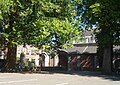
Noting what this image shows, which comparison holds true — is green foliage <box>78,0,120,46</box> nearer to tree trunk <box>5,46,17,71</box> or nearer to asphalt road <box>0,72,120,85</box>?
tree trunk <box>5,46,17,71</box>

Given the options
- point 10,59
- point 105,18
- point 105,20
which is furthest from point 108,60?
point 10,59

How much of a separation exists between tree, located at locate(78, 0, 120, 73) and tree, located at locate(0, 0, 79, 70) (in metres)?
4.49

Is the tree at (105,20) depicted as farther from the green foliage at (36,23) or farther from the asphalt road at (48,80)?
the asphalt road at (48,80)

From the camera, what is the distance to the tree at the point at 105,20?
40250 mm

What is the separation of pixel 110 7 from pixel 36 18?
989 cm

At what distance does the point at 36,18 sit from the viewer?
37.0 metres

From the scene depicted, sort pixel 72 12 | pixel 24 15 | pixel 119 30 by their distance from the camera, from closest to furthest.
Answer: pixel 24 15, pixel 72 12, pixel 119 30

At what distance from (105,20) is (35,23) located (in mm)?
9780

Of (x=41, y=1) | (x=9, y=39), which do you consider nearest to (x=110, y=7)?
A: (x=41, y=1)

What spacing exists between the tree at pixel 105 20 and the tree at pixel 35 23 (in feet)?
14.7

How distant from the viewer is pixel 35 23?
36.2 m

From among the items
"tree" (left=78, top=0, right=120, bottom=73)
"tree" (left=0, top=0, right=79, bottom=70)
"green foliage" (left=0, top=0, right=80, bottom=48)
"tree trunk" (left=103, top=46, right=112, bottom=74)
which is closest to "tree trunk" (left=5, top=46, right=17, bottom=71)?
"tree" (left=0, top=0, right=79, bottom=70)

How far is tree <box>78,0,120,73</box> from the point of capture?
40.2 metres

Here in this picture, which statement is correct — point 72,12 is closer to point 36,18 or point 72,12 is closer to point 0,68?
point 36,18
